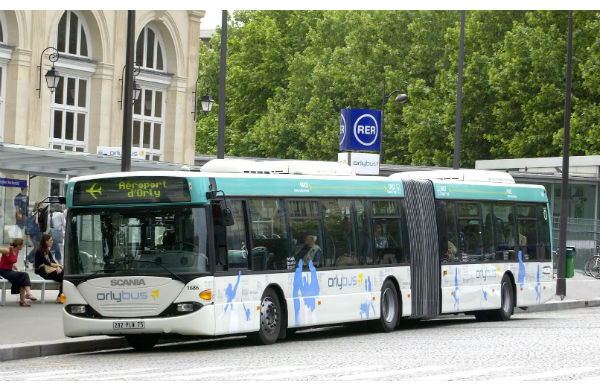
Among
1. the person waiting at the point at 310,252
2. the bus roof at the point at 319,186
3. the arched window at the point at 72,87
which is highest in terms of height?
the arched window at the point at 72,87

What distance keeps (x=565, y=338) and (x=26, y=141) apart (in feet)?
93.7

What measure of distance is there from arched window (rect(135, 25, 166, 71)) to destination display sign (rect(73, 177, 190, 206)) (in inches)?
1225

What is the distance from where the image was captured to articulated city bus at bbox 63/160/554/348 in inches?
679

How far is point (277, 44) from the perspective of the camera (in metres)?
76.1

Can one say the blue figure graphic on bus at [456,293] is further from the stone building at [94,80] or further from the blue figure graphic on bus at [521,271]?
the stone building at [94,80]

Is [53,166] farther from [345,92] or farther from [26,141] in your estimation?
[345,92]

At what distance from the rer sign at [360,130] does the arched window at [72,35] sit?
18480 millimetres

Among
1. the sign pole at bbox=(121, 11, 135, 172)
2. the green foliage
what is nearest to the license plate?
the sign pole at bbox=(121, 11, 135, 172)

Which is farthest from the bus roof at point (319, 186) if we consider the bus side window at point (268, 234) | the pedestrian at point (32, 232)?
the pedestrian at point (32, 232)

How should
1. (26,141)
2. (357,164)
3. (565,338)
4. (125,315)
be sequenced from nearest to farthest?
(125,315) → (565,338) → (357,164) → (26,141)

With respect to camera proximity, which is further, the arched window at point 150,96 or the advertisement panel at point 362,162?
the arched window at point 150,96

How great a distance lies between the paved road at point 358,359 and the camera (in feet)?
43.4

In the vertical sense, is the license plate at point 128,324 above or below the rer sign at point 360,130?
below

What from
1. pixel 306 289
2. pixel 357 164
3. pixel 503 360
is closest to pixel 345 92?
pixel 357 164
